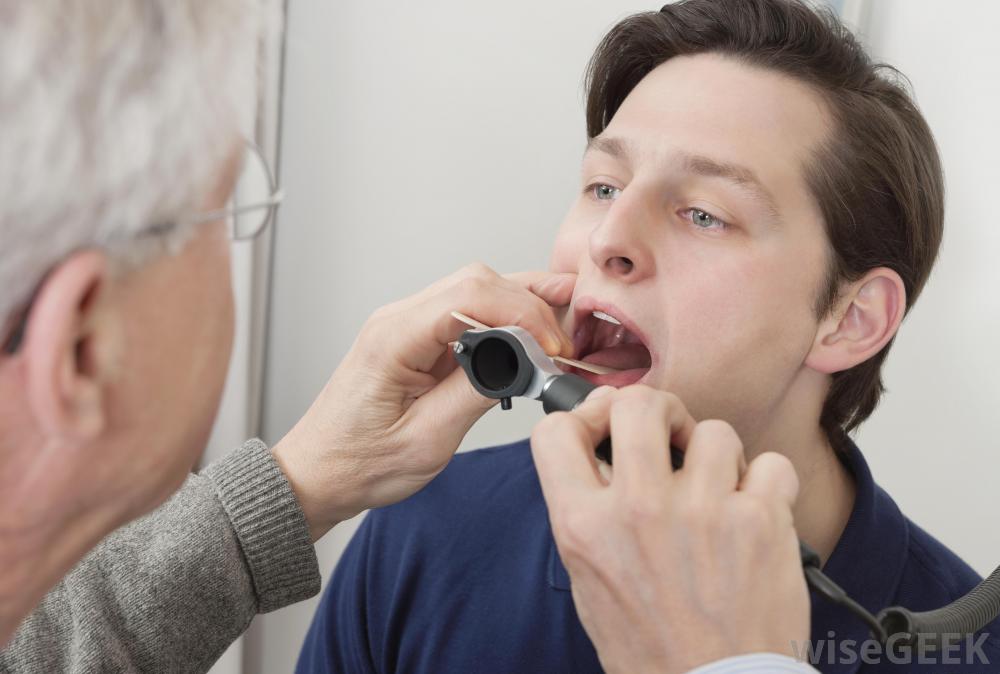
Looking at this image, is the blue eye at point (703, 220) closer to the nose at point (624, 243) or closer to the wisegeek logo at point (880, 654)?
the nose at point (624, 243)

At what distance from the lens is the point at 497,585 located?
50.7 inches

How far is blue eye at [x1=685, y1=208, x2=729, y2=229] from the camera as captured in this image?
1.23 m

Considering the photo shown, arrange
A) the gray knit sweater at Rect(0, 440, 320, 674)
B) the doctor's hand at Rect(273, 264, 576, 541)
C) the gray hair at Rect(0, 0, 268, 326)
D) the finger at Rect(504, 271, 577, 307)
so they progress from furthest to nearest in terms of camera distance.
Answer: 1. the finger at Rect(504, 271, 577, 307)
2. the doctor's hand at Rect(273, 264, 576, 541)
3. the gray knit sweater at Rect(0, 440, 320, 674)
4. the gray hair at Rect(0, 0, 268, 326)

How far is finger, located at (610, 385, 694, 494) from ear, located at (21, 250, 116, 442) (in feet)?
1.25

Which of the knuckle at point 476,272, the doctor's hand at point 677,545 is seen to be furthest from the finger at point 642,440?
the knuckle at point 476,272

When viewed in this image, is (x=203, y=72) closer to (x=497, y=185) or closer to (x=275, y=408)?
(x=497, y=185)

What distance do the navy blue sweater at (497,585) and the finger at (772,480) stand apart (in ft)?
1.48

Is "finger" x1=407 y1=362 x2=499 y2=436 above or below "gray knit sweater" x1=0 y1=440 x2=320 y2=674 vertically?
above

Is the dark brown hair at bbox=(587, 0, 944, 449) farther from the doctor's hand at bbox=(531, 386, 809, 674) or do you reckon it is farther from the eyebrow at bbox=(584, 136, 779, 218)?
the doctor's hand at bbox=(531, 386, 809, 674)

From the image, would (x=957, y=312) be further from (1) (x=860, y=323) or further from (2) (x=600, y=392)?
(2) (x=600, y=392)

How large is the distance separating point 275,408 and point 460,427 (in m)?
0.92

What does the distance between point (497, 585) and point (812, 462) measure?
0.45 m

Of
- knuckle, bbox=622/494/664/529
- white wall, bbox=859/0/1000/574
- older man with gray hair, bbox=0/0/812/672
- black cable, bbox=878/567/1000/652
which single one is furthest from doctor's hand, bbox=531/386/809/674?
white wall, bbox=859/0/1000/574

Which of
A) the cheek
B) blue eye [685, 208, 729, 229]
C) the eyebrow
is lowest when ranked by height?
the cheek
